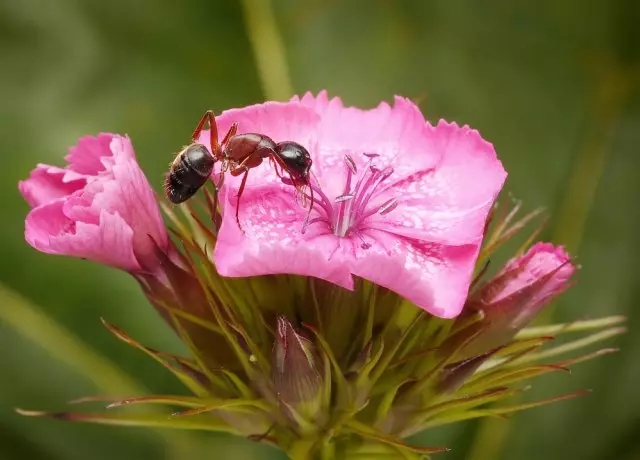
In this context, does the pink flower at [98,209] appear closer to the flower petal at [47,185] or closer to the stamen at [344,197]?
the flower petal at [47,185]

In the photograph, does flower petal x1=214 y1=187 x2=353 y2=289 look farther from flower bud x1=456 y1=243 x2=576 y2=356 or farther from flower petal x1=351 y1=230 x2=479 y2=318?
flower bud x1=456 y1=243 x2=576 y2=356

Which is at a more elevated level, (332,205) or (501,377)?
(332,205)

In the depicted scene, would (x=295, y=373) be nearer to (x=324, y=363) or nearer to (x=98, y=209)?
(x=324, y=363)

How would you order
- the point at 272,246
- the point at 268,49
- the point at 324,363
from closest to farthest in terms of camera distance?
the point at 272,246
the point at 324,363
the point at 268,49

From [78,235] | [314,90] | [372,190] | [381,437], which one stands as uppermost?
[314,90]

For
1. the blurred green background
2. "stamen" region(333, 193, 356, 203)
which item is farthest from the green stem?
"stamen" region(333, 193, 356, 203)

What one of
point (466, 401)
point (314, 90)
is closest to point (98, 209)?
point (466, 401)

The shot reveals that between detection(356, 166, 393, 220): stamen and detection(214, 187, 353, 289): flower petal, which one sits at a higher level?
detection(356, 166, 393, 220): stamen
